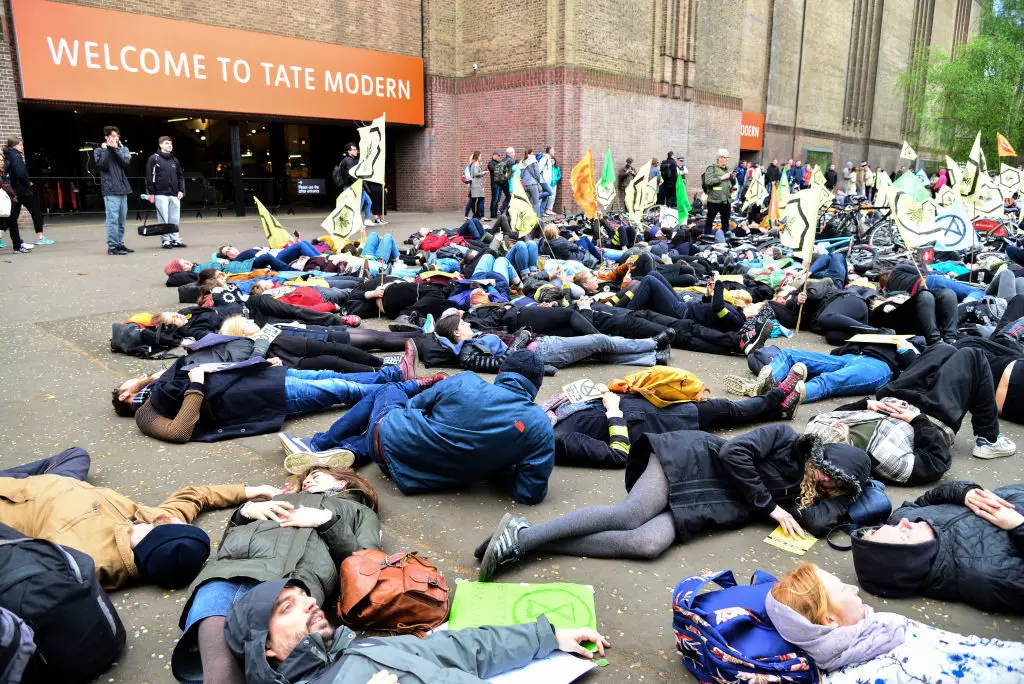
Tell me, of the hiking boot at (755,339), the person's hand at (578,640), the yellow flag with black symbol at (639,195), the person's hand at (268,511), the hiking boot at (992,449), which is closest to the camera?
the person's hand at (578,640)

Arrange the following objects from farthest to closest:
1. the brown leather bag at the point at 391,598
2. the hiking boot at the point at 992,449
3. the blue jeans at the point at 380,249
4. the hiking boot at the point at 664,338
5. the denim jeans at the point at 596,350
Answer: the blue jeans at the point at 380,249 < the hiking boot at the point at 664,338 < the denim jeans at the point at 596,350 < the hiking boot at the point at 992,449 < the brown leather bag at the point at 391,598

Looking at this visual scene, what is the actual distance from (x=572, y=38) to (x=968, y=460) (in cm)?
1873

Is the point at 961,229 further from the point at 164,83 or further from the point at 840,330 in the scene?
the point at 164,83

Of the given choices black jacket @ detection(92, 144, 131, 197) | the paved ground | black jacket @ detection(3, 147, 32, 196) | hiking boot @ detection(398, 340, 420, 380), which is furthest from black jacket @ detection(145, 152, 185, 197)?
hiking boot @ detection(398, 340, 420, 380)

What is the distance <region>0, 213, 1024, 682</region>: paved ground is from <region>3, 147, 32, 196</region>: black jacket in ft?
20.4

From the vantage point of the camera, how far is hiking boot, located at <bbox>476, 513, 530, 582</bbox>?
10.9ft

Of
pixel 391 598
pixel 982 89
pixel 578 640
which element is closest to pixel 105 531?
pixel 391 598

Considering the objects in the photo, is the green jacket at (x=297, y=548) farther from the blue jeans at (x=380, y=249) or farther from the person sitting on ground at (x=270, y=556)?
the blue jeans at (x=380, y=249)

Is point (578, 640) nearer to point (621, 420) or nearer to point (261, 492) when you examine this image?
point (261, 492)

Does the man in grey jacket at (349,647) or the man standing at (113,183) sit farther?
the man standing at (113,183)

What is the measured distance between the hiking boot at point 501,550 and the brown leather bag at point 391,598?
294 millimetres

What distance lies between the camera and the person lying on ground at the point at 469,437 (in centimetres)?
391

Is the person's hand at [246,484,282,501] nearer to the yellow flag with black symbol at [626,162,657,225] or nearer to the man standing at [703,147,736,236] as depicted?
the yellow flag with black symbol at [626,162,657,225]

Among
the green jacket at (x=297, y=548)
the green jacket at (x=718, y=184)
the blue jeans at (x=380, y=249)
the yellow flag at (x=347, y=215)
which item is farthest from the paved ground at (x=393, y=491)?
the green jacket at (x=718, y=184)
